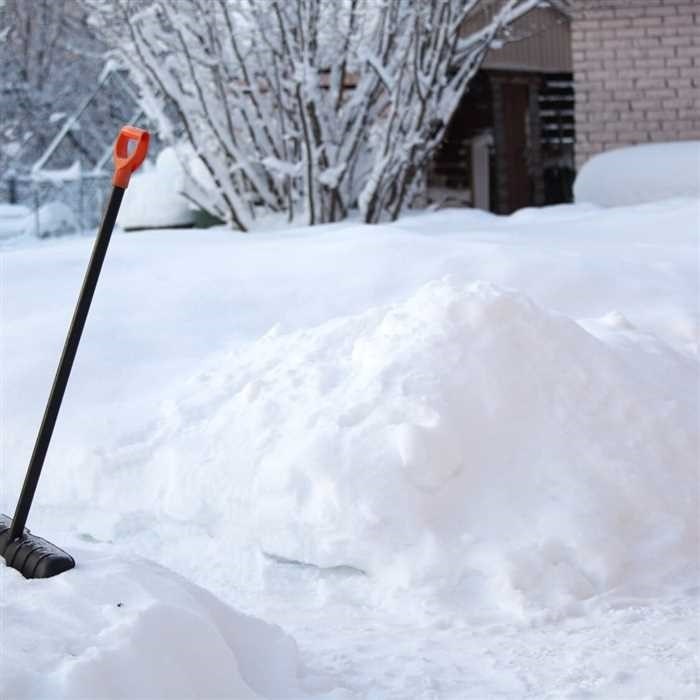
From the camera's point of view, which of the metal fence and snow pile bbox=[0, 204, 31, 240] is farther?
the metal fence

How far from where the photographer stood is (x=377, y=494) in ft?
12.4

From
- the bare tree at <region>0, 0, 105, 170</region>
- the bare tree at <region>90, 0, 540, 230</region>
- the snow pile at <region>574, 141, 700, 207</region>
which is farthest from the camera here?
the bare tree at <region>0, 0, 105, 170</region>

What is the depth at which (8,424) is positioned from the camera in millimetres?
4781

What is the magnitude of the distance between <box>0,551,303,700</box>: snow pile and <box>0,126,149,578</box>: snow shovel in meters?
0.04

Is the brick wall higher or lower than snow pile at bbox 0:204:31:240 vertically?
higher

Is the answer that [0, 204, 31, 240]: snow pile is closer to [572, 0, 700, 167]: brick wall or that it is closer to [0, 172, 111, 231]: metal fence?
[0, 172, 111, 231]: metal fence

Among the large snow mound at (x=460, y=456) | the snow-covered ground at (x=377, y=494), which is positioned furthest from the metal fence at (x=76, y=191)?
the large snow mound at (x=460, y=456)

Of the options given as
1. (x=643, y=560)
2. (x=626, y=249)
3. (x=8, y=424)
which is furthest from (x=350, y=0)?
(x=643, y=560)

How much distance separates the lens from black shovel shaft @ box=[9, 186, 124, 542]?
2.76m

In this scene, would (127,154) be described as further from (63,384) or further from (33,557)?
(33,557)

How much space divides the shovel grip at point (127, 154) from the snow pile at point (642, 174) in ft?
24.1

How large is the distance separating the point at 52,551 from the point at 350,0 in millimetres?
6672

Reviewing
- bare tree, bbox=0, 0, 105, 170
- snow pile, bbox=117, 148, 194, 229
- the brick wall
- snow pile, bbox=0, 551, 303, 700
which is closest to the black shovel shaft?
snow pile, bbox=0, 551, 303, 700

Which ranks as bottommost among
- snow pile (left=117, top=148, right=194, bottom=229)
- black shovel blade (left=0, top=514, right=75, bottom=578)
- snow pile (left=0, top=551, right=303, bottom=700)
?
snow pile (left=117, top=148, right=194, bottom=229)
